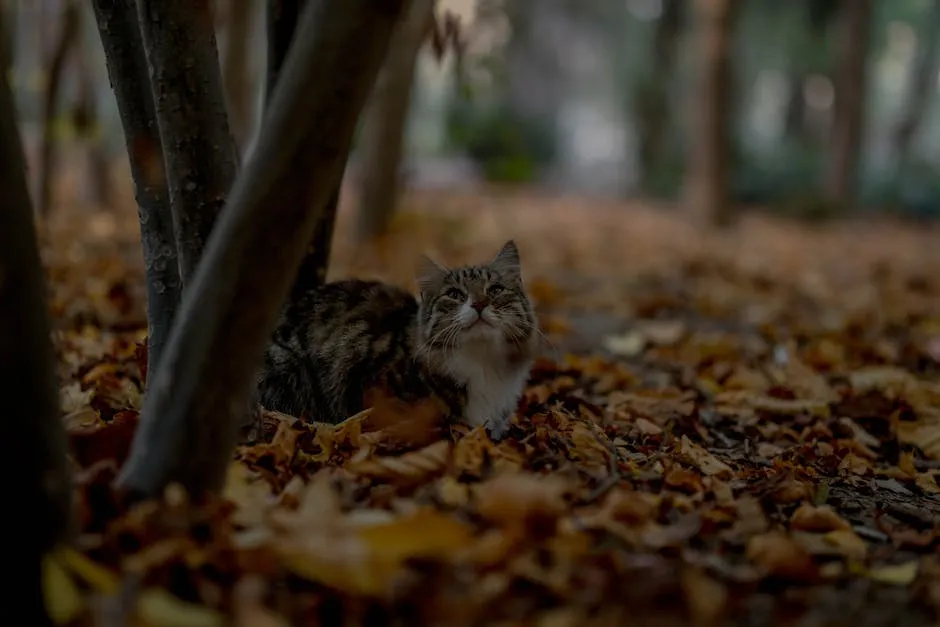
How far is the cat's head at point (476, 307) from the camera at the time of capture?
3.09m

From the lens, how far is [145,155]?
8.71ft

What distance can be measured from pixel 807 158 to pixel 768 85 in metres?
11.7

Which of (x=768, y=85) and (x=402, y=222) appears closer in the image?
(x=402, y=222)

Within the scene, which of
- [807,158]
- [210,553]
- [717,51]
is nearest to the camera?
[210,553]

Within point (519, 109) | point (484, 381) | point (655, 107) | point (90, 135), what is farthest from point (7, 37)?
point (519, 109)

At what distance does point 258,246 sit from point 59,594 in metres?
0.75

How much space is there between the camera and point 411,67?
25.8ft

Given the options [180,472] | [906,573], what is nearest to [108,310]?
[180,472]

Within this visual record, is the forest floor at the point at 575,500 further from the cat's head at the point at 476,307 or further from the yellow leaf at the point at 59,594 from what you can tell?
the cat's head at the point at 476,307

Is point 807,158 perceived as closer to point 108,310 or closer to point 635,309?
point 635,309

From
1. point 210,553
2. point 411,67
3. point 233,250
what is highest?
point 411,67

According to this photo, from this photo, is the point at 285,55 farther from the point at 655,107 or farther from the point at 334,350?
the point at 655,107

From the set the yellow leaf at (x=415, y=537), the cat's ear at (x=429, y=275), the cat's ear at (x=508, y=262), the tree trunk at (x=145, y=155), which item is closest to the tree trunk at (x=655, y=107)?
the cat's ear at (x=508, y=262)

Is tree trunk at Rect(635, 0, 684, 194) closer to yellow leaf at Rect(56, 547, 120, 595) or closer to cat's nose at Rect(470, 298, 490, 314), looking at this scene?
cat's nose at Rect(470, 298, 490, 314)
